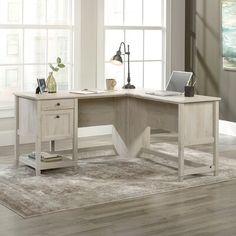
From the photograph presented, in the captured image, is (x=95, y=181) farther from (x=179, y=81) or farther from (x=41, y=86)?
(x=179, y=81)

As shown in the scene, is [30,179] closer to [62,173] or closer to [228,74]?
[62,173]

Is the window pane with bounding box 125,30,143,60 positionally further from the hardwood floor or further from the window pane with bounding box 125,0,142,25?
the hardwood floor

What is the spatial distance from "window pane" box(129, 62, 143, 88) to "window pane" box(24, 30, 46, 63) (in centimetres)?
130

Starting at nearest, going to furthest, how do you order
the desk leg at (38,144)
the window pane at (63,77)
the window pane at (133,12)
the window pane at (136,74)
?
1. the desk leg at (38,144)
2. the window pane at (63,77)
3. the window pane at (133,12)
4. the window pane at (136,74)

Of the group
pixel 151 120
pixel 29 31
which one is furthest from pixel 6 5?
pixel 151 120

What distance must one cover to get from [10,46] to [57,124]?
6.41 ft

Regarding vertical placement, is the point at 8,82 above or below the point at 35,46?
below

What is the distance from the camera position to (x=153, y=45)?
873 cm

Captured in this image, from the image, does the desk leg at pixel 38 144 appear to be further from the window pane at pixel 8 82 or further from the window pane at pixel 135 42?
the window pane at pixel 135 42

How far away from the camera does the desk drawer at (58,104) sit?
585 centimetres

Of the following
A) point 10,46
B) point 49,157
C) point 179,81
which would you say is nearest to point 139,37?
point 10,46

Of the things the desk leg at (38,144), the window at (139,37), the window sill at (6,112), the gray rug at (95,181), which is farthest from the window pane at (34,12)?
the desk leg at (38,144)

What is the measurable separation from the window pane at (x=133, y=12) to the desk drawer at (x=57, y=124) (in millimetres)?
2772

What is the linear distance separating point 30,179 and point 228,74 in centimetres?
365
